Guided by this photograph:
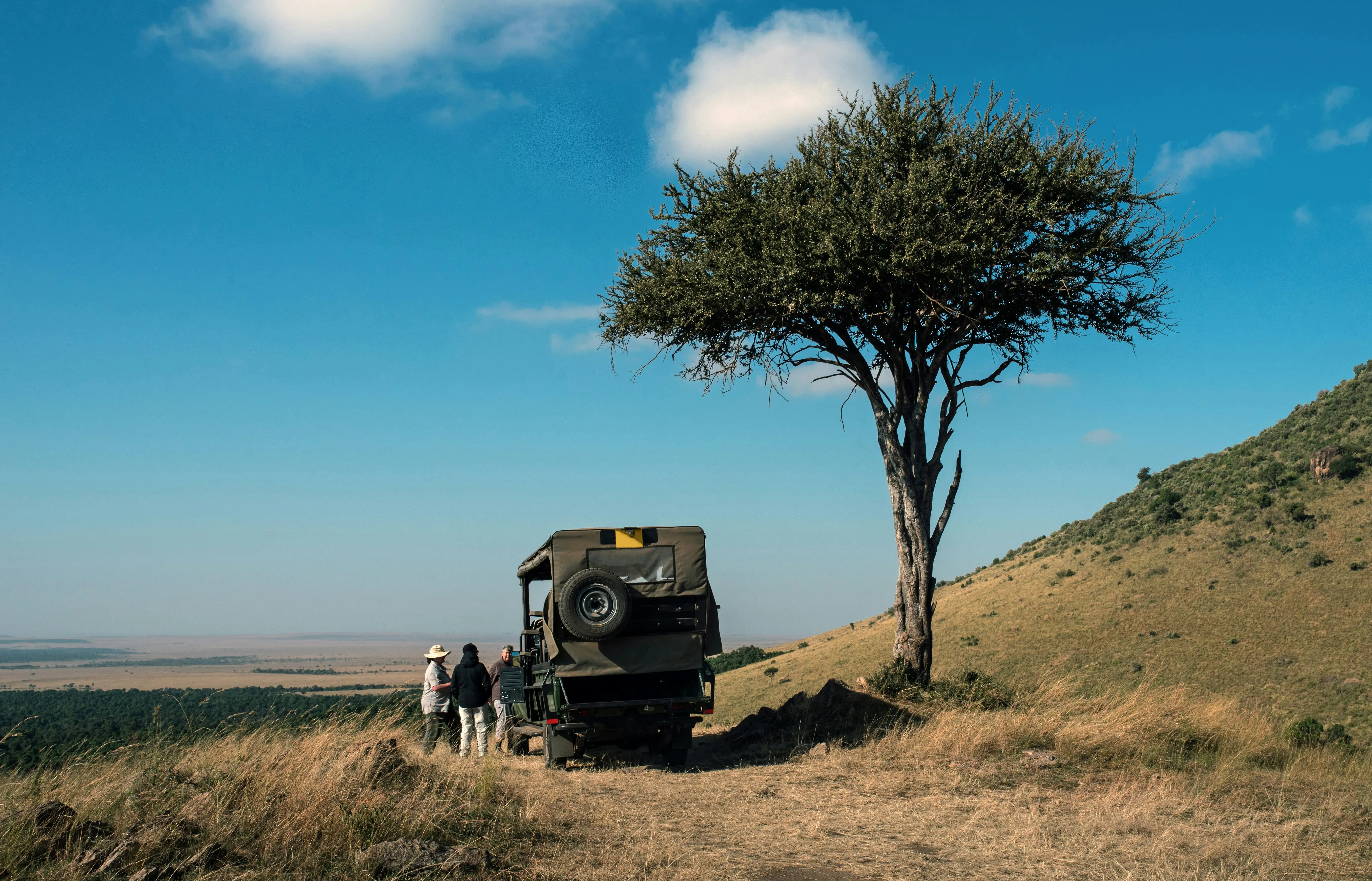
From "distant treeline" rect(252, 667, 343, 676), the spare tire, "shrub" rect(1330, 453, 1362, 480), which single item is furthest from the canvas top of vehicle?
"distant treeline" rect(252, 667, 343, 676)

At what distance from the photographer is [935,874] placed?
7.07 m

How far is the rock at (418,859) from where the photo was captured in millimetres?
6414

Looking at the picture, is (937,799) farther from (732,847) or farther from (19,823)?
(19,823)

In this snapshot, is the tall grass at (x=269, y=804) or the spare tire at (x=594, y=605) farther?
the spare tire at (x=594, y=605)

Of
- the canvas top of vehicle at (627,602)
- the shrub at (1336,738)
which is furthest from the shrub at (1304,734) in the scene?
the canvas top of vehicle at (627,602)

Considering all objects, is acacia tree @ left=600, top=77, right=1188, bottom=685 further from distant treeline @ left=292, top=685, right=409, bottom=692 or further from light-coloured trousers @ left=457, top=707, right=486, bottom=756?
distant treeline @ left=292, top=685, right=409, bottom=692

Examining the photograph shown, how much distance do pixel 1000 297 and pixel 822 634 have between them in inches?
2662

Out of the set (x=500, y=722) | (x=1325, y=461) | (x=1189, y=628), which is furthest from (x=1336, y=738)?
(x=1325, y=461)

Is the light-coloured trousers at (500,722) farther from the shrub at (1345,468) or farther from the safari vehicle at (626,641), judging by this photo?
the shrub at (1345,468)

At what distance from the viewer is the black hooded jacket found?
46.6 feet

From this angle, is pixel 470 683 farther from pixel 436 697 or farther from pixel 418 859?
pixel 418 859

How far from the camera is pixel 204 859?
620 cm

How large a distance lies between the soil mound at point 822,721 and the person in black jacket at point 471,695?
14.1 ft

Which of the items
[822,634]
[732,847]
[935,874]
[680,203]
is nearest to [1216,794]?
[935,874]
